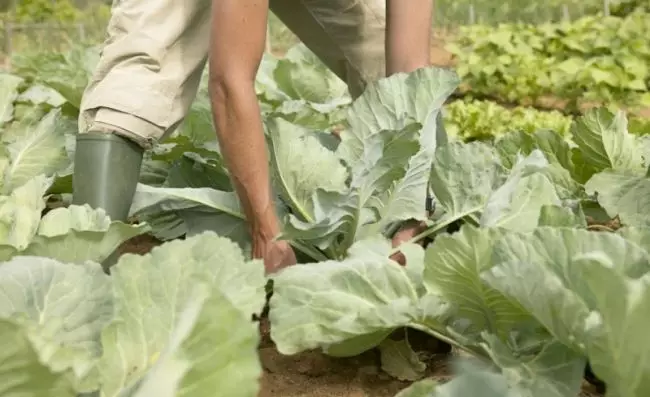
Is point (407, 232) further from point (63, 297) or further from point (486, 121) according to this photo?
A: point (486, 121)

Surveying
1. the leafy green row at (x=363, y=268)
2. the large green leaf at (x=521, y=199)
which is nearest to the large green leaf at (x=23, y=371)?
the leafy green row at (x=363, y=268)

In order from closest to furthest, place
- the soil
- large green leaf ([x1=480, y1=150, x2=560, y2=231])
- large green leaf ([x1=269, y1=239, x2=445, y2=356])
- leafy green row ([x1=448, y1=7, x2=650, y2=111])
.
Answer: large green leaf ([x1=269, y1=239, x2=445, y2=356]) < the soil < large green leaf ([x1=480, y1=150, x2=560, y2=231]) < leafy green row ([x1=448, y1=7, x2=650, y2=111])

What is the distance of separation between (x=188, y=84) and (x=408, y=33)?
65 cm

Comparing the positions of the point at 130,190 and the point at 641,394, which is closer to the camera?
the point at 641,394

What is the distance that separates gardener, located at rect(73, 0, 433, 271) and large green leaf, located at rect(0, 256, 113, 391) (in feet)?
1.91

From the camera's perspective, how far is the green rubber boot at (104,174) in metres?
2.18

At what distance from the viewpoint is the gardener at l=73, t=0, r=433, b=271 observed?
1840mm

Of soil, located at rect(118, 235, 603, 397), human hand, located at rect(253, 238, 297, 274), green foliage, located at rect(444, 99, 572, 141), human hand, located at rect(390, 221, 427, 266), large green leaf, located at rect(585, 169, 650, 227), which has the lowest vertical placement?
soil, located at rect(118, 235, 603, 397)

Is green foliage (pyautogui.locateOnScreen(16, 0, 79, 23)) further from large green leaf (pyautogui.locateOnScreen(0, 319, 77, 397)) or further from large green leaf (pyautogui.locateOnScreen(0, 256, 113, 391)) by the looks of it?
large green leaf (pyautogui.locateOnScreen(0, 319, 77, 397))

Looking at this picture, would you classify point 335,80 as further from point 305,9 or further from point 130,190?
point 130,190

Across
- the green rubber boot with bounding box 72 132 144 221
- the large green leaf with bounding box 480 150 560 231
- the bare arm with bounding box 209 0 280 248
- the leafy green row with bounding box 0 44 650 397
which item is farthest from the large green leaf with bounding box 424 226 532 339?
the green rubber boot with bounding box 72 132 144 221

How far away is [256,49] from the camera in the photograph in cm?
186

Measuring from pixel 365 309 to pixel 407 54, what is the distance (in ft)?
3.01

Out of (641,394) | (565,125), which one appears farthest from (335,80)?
(641,394)
